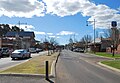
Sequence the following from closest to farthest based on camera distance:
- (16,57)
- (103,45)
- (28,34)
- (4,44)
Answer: (16,57) → (4,44) → (103,45) → (28,34)

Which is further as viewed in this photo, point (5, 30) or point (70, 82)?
point (5, 30)

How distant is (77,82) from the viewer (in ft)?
49.4

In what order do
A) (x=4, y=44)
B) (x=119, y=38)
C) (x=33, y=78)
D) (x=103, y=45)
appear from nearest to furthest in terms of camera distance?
(x=33, y=78) < (x=119, y=38) < (x=4, y=44) < (x=103, y=45)

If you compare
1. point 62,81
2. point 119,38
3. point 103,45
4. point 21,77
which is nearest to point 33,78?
point 21,77

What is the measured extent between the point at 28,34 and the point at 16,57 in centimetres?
12974

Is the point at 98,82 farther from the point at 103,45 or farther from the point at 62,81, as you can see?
the point at 103,45

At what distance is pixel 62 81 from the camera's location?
1550cm

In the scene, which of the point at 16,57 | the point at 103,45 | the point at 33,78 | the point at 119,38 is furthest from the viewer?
the point at 103,45

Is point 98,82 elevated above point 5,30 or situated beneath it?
situated beneath

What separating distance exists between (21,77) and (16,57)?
25.9 meters

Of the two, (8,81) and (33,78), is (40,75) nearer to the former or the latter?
(33,78)

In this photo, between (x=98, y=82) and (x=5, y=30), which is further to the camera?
(x=5, y=30)

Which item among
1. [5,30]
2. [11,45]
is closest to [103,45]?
[11,45]

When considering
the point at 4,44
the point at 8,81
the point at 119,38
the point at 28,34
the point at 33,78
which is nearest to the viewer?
the point at 8,81
